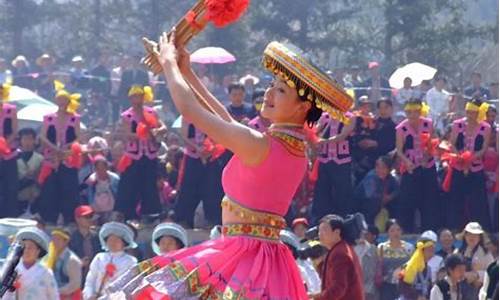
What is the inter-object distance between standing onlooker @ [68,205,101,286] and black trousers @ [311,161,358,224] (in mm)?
1904

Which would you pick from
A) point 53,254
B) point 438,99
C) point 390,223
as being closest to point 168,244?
point 53,254

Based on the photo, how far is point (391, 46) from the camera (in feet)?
69.2

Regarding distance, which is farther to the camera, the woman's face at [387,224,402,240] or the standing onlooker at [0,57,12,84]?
the standing onlooker at [0,57,12,84]

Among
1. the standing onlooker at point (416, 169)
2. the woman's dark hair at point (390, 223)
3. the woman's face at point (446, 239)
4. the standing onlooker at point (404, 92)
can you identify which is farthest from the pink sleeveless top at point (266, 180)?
the standing onlooker at point (404, 92)

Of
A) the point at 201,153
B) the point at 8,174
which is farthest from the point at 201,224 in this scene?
the point at 8,174

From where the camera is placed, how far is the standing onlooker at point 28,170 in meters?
15.1

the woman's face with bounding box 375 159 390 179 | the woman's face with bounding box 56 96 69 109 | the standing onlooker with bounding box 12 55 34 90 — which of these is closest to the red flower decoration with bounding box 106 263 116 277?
the woman's face with bounding box 56 96 69 109

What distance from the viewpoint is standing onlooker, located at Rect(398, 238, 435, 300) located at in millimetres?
13367

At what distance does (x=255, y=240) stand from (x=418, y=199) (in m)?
8.42

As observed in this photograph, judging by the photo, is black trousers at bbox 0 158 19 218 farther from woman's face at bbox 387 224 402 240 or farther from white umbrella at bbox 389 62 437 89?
white umbrella at bbox 389 62 437 89

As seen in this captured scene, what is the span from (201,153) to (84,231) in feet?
4.48

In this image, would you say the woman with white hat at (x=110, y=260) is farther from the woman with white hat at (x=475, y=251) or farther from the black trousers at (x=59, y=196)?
the woman with white hat at (x=475, y=251)

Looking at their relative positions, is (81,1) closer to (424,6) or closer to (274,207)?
(424,6)

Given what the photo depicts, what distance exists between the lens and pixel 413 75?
18375 millimetres
